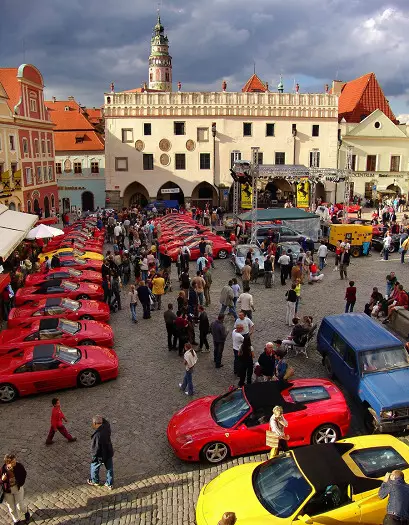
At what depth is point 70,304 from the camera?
15453 millimetres

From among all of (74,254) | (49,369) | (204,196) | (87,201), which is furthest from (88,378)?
(87,201)

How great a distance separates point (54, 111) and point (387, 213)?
111ft

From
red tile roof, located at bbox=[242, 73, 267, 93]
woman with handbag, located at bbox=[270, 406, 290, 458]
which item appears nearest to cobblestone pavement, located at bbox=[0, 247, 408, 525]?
woman with handbag, located at bbox=[270, 406, 290, 458]

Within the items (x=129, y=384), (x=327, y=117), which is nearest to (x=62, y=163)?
(x=327, y=117)

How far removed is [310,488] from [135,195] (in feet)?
137

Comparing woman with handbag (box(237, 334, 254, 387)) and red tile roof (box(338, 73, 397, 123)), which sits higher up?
red tile roof (box(338, 73, 397, 123))

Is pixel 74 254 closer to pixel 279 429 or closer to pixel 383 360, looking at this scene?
pixel 383 360

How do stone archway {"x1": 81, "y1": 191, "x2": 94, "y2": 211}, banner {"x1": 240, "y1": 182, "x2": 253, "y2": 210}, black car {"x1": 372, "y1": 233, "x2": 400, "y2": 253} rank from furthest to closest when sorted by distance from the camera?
stone archway {"x1": 81, "y1": 191, "x2": 94, "y2": 211} < banner {"x1": 240, "y1": 182, "x2": 253, "y2": 210} < black car {"x1": 372, "y1": 233, "x2": 400, "y2": 253}

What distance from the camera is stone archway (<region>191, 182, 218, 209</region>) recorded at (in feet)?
150

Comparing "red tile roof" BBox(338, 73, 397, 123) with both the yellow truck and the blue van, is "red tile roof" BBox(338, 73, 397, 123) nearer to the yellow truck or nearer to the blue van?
the yellow truck

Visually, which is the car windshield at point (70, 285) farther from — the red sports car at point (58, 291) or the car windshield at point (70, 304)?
the car windshield at point (70, 304)

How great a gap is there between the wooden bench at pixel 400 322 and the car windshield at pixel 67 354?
9.21 metres

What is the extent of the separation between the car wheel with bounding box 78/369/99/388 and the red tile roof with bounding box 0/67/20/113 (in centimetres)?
2767

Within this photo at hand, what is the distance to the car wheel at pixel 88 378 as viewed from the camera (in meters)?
11.8
